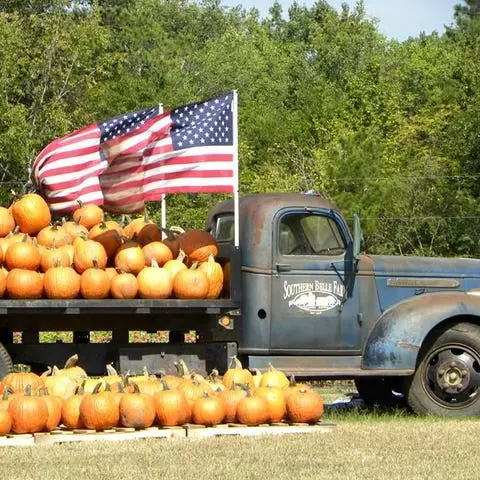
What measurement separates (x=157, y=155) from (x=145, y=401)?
9.66 feet

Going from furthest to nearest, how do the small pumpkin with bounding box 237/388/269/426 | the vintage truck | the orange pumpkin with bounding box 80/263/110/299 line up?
the vintage truck → the orange pumpkin with bounding box 80/263/110/299 → the small pumpkin with bounding box 237/388/269/426

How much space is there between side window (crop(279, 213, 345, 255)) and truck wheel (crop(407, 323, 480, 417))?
1398 mm

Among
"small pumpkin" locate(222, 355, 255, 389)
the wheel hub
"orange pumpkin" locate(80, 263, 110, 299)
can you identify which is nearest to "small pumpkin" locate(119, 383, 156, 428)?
"small pumpkin" locate(222, 355, 255, 389)

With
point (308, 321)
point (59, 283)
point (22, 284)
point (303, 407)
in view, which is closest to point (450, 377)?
point (308, 321)

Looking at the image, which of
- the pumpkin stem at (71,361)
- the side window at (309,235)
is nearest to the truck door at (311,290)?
the side window at (309,235)

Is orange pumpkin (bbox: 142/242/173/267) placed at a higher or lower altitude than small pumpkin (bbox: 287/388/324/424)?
higher

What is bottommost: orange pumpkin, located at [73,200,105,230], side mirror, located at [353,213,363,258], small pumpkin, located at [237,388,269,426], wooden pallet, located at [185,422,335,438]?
wooden pallet, located at [185,422,335,438]

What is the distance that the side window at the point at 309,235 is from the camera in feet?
45.6

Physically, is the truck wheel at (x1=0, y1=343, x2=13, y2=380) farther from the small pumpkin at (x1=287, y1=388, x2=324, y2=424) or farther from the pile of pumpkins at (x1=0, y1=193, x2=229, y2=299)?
the small pumpkin at (x1=287, y1=388, x2=324, y2=424)

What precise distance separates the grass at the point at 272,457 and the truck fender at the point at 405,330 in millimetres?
1551

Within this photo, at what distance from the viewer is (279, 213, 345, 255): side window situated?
45.6 feet

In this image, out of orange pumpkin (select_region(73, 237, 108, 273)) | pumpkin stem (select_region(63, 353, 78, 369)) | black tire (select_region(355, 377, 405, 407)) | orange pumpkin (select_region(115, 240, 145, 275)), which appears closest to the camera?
pumpkin stem (select_region(63, 353, 78, 369))

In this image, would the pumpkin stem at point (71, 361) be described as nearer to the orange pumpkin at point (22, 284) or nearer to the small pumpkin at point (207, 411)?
the orange pumpkin at point (22, 284)

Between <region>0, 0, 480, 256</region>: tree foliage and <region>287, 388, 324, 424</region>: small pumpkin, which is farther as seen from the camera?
<region>0, 0, 480, 256</region>: tree foliage
